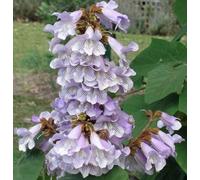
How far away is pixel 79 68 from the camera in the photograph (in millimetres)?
1024

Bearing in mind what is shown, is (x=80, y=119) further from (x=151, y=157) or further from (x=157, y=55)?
(x=157, y=55)

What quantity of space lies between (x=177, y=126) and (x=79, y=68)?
233mm

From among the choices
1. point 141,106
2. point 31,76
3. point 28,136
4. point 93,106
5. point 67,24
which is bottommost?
point 31,76

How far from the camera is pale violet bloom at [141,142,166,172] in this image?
1.06 meters

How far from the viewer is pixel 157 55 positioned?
1.58m

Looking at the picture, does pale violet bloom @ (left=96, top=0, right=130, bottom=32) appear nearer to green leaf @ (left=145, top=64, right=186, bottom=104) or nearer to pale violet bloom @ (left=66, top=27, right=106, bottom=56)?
pale violet bloom @ (left=66, top=27, right=106, bottom=56)

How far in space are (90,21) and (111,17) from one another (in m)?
0.04

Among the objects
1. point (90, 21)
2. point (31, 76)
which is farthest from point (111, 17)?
point (31, 76)

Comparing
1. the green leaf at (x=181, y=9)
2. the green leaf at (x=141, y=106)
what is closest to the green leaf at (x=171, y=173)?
the green leaf at (x=141, y=106)

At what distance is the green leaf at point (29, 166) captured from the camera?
1.14 metres

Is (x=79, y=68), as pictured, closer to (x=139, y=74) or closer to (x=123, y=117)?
(x=123, y=117)

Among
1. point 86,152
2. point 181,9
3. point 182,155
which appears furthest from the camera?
point 181,9
